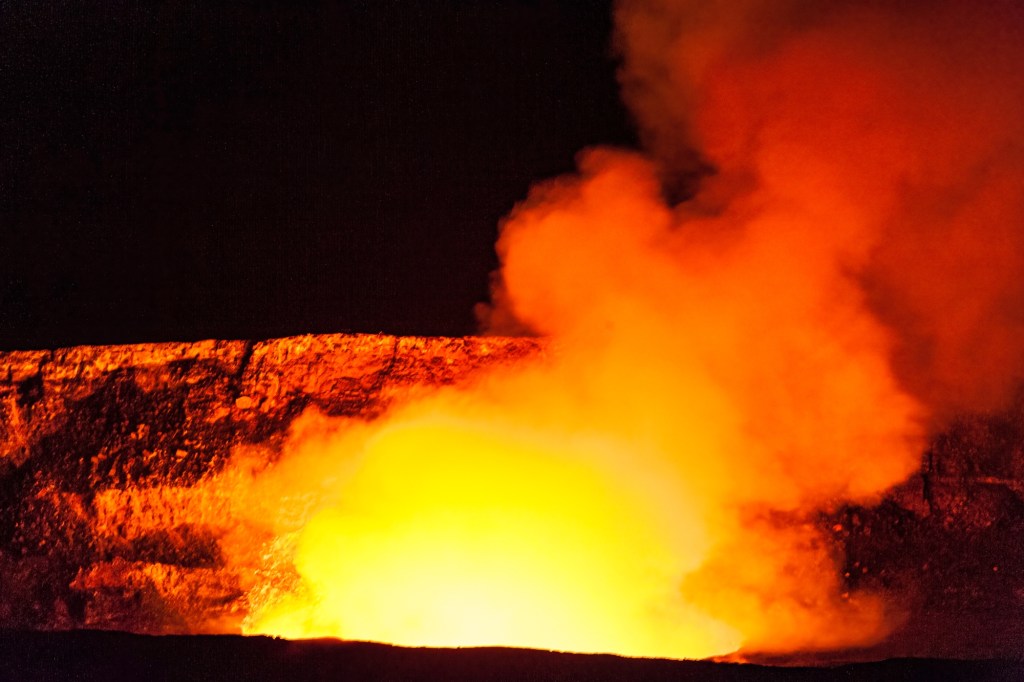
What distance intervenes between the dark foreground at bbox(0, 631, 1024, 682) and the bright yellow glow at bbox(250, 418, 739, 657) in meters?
0.72

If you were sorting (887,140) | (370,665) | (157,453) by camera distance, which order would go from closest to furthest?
(370,665), (887,140), (157,453)

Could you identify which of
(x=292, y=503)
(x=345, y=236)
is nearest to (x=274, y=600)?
(x=292, y=503)

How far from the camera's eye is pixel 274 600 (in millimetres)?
3359

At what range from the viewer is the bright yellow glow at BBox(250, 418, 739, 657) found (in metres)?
3.32

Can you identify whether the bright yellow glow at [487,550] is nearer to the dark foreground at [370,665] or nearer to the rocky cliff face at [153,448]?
the rocky cliff face at [153,448]

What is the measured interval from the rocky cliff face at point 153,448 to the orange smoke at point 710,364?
0.62ft

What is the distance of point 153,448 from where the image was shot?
3.46 metres

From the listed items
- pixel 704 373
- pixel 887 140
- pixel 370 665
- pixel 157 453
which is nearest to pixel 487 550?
pixel 370 665

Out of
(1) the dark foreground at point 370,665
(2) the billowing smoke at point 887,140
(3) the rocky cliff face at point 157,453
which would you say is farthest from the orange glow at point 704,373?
(1) the dark foreground at point 370,665

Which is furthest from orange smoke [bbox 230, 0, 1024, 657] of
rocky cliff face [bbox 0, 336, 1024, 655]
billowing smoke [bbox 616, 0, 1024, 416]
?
rocky cliff face [bbox 0, 336, 1024, 655]

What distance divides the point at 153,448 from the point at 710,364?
2685mm

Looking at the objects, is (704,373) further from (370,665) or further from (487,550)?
(370,665)

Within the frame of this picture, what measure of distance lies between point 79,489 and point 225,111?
1.96m

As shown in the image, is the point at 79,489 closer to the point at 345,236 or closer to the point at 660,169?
the point at 345,236
